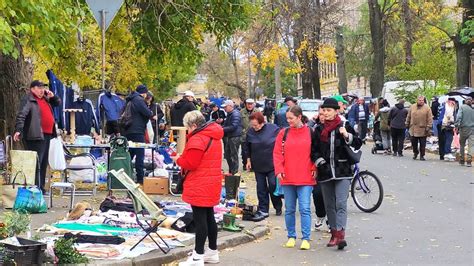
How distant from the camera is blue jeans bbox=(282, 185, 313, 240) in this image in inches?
375

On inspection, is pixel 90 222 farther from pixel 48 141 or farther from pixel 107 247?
pixel 48 141

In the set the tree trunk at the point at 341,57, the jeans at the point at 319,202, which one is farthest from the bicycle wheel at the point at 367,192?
the tree trunk at the point at 341,57

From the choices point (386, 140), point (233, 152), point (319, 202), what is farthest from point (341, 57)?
point (319, 202)

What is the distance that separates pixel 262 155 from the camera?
38.8 ft

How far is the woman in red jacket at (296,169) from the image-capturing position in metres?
9.52

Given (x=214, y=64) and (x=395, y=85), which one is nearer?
(x=395, y=85)

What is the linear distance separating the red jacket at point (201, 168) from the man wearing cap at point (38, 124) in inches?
173

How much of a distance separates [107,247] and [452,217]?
5798 mm

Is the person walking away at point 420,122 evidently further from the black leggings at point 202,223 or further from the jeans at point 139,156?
the black leggings at point 202,223

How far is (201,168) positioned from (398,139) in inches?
678

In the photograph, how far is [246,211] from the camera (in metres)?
11.8

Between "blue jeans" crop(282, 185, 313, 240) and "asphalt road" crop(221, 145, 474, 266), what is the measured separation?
0.87ft

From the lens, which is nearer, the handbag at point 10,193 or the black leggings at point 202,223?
the black leggings at point 202,223

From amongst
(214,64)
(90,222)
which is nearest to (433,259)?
(90,222)
